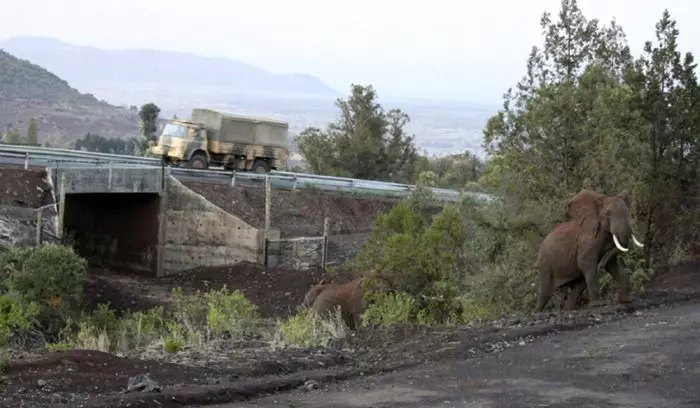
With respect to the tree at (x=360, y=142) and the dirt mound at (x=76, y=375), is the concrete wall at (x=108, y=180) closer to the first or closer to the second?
the tree at (x=360, y=142)

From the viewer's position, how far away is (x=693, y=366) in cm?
1156

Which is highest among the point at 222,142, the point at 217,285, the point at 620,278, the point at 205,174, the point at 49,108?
the point at 49,108

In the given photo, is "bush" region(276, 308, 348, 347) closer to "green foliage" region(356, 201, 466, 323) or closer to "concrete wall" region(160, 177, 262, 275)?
"green foliage" region(356, 201, 466, 323)

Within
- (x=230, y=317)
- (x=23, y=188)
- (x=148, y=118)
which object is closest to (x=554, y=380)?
(x=230, y=317)

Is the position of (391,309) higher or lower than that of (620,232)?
lower

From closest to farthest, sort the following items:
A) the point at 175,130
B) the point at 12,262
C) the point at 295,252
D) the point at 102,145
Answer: the point at 12,262 → the point at 295,252 → the point at 175,130 → the point at 102,145

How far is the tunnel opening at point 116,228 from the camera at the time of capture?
125 ft

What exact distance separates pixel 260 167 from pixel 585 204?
30030mm

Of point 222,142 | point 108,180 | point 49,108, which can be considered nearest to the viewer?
point 108,180

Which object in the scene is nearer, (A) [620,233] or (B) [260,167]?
(A) [620,233]

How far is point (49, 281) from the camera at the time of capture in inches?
946

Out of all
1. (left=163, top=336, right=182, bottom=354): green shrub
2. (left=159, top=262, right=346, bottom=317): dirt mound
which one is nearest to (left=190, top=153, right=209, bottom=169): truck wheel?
(left=159, top=262, right=346, bottom=317): dirt mound

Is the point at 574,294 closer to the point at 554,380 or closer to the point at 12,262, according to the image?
the point at 554,380

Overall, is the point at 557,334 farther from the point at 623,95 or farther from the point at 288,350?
the point at 623,95
